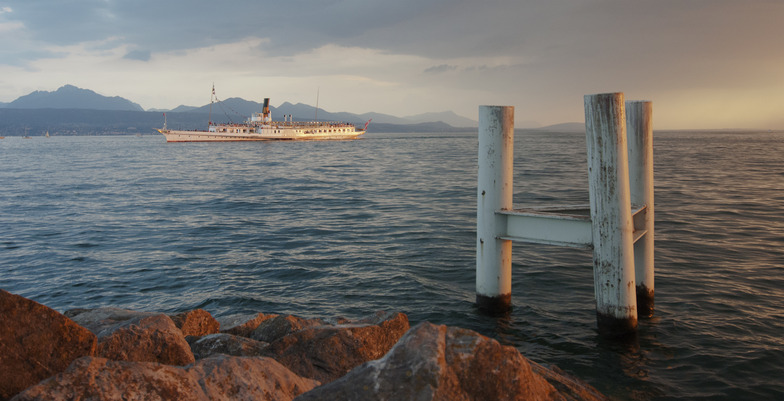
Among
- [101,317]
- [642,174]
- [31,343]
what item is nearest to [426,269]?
[642,174]

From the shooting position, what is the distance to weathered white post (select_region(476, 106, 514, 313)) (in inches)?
291

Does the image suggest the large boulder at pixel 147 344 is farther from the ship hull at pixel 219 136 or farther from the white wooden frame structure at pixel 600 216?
the ship hull at pixel 219 136

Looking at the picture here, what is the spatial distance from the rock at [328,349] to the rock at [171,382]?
0.72 m

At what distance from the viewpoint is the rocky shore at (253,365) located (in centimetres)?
291

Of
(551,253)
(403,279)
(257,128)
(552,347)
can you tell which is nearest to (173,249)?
(403,279)

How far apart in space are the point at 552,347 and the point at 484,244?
1.65m

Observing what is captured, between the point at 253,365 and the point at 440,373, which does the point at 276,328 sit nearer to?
the point at 253,365

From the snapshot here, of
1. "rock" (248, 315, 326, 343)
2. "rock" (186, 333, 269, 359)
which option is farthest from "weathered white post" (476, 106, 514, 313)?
"rock" (186, 333, 269, 359)

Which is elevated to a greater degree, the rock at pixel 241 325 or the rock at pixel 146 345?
the rock at pixel 146 345

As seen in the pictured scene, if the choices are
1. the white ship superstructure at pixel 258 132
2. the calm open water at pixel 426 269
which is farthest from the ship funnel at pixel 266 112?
the calm open water at pixel 426 269

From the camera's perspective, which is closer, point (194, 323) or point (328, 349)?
point (328, 349)

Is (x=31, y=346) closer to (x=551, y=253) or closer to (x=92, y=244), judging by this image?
(x=551, y=253)

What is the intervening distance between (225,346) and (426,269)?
6.85 meters

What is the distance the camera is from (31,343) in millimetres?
3707
